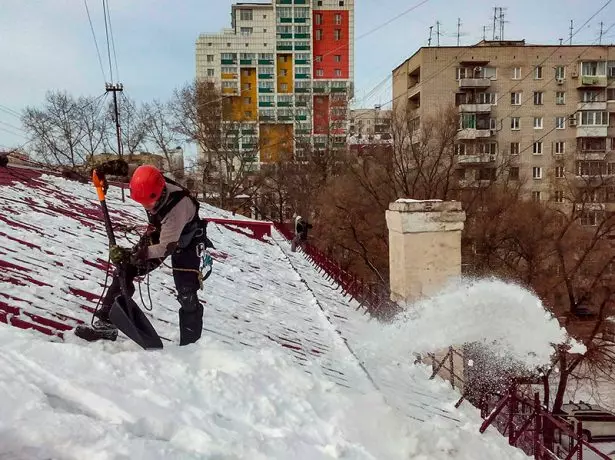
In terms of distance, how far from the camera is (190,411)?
3.29m

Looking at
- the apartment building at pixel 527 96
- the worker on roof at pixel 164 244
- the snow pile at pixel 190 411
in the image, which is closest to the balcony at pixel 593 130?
the apartment building at pixel 527 96

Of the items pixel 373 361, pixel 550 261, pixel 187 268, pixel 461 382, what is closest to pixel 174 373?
pixel 187 268

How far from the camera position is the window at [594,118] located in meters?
39.3

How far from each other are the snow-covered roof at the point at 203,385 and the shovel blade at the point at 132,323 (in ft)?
0.35

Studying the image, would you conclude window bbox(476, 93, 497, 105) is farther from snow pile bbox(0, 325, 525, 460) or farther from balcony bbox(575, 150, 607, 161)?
snow pile bbox(0, 325, 525, 460)

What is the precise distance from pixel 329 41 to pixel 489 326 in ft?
218

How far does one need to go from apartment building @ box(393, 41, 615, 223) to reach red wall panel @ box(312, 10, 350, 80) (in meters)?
28.8

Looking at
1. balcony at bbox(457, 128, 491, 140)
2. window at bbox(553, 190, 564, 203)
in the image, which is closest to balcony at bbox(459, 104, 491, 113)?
balcony at bbox(457, 128, 491, 140)

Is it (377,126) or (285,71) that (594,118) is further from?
(285,71)

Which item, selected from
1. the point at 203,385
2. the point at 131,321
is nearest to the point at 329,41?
the point at 131,321

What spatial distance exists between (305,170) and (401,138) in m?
13.3

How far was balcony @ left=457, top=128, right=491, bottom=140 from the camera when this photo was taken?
120 ft

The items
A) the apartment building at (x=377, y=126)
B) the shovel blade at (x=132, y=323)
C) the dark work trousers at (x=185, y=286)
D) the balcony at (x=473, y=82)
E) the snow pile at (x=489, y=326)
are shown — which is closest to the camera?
the shovel blade at (x=132, y=323)

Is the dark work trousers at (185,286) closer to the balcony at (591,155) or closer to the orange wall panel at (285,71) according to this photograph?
the balcony at (591,155)
